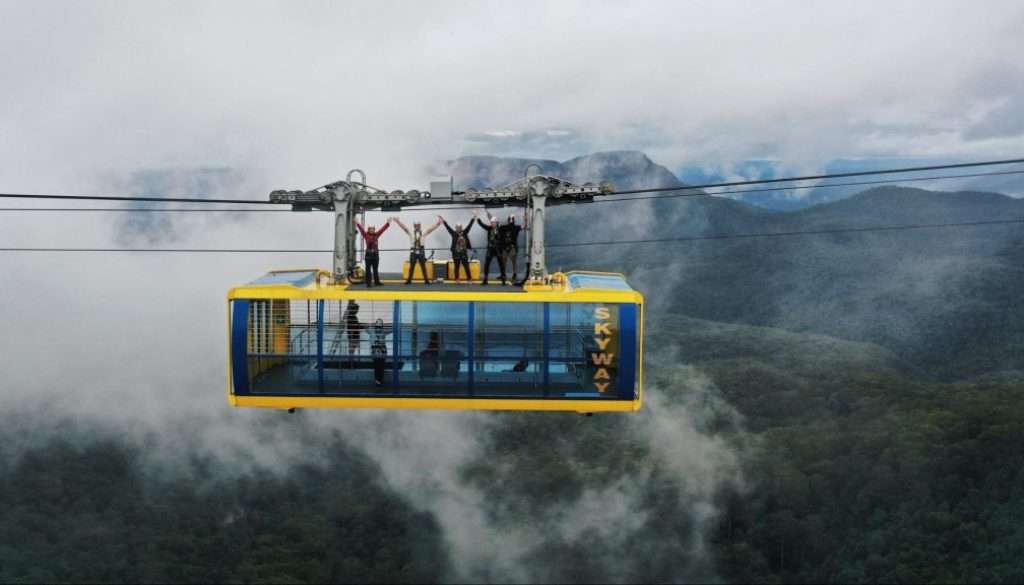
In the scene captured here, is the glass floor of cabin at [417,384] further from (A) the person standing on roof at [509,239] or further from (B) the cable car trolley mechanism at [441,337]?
(A) the person standing on roof at [509,239]

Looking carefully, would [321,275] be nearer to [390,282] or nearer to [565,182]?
[390,282]

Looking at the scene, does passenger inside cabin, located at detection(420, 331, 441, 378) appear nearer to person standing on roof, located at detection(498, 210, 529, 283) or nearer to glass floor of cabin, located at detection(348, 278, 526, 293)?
glass floor of cabin, located at detection(348, 278, 526, 293)

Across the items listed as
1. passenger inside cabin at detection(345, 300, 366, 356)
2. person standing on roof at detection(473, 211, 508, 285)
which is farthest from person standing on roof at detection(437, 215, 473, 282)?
passenger inside cabin at detection(345, 300, 366, 356)

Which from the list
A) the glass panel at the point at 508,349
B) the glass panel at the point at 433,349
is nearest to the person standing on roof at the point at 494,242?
the glass panel at the point at 508,349

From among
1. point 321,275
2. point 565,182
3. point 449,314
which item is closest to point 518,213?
point 565,182

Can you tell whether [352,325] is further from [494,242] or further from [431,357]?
[494,242]

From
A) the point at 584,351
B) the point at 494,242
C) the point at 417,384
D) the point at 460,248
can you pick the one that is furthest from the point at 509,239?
the point at 417,384
